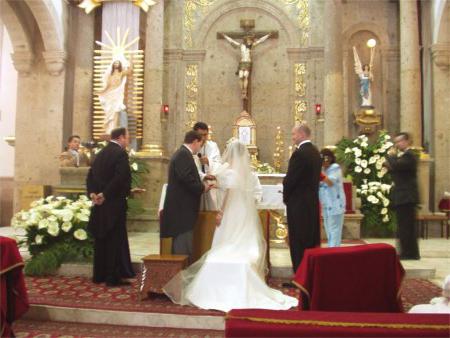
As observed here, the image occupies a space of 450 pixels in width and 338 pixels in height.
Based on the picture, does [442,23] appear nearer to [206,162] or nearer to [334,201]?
[334,201]

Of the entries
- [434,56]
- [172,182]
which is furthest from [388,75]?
[172,182]

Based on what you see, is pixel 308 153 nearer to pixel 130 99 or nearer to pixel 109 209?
pixel 109 209

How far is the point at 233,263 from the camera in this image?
4.48 metres

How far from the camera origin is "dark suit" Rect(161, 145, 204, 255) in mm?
5027

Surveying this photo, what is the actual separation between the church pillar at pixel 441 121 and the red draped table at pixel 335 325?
35.0ft

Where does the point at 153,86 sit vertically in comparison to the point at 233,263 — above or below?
above

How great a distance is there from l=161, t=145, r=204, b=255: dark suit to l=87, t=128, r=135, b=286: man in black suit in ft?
1.92

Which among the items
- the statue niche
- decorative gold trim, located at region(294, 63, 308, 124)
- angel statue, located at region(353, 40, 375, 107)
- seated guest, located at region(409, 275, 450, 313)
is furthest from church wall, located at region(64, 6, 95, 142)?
seated guest, located at region(409, 275, 450, 313)

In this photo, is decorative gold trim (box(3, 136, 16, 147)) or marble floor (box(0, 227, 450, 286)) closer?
marble floor (box(0, 227, 450, 286))

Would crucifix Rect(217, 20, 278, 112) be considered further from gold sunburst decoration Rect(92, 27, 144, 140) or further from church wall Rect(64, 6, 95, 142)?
church wall Rect(64, 6, 95, 142)

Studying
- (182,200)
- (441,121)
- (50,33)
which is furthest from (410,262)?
(50,33)

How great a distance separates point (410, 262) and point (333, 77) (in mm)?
5719

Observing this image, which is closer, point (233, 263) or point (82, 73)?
point (233, 263)

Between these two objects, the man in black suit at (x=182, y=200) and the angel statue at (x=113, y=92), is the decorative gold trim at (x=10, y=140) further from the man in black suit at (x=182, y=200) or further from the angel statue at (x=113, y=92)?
the man in black suit at (x=182, y=200)
